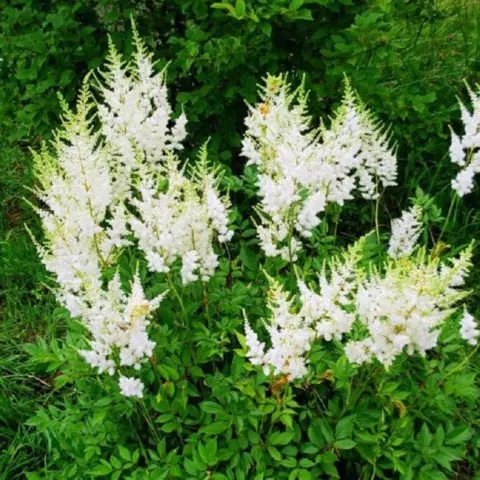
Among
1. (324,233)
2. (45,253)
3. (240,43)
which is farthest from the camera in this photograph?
(240,43)

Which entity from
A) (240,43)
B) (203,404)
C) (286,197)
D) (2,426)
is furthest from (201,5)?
(2,426)

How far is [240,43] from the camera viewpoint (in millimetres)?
3371

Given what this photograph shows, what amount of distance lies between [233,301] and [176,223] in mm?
514

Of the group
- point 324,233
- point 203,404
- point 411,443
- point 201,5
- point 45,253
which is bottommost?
point 411,443

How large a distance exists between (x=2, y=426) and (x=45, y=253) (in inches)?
50.5

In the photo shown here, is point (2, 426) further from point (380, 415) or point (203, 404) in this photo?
point (380, 415)

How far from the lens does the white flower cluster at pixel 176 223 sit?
7.48 ft

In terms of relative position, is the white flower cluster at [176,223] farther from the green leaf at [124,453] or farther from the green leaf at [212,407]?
the green leaf at [124,453]

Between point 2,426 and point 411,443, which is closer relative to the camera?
Result: point 411,443

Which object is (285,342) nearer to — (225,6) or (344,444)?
(344,444)

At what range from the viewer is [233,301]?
267cm

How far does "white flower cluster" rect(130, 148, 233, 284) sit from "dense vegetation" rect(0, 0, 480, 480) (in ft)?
1.03

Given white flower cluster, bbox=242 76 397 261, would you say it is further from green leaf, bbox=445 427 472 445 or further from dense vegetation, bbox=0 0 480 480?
green leaf, bbox=445 427 472 445

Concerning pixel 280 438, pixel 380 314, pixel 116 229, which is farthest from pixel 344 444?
pixel 116 229
